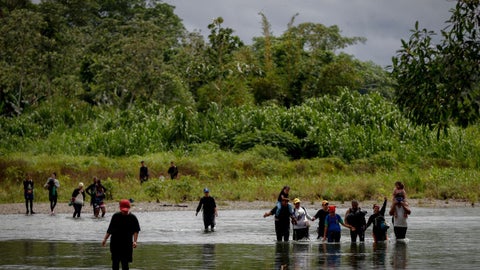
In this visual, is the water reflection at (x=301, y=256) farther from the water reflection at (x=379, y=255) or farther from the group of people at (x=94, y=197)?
the group of people at (x=94, y=197)

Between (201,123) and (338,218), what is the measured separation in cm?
4269

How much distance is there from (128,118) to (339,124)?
16015 mm

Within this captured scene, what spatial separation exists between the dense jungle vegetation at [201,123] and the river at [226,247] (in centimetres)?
1139

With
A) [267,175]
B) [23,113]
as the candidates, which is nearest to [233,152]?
[267,175]

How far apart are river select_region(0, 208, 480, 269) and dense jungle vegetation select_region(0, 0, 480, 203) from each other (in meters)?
11.4

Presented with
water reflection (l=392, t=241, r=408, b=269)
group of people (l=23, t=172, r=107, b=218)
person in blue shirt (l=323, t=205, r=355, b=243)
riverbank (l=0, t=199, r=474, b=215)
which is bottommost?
water reflection (l=392, t=241, r=408, b=269)

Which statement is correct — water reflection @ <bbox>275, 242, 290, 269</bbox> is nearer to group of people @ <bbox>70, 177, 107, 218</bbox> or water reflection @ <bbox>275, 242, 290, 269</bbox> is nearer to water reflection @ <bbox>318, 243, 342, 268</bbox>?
water reflection @ <bbox>318, 243, 342, 268</bbox>

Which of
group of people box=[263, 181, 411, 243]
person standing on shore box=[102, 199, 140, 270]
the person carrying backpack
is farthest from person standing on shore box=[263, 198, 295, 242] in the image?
person standing on shore box=[102, 199, 140, 270]

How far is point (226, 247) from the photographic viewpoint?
85.2 feet

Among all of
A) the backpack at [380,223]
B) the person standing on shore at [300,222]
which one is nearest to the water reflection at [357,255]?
the backpack at [380,223]

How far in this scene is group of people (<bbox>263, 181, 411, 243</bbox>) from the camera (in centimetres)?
2588

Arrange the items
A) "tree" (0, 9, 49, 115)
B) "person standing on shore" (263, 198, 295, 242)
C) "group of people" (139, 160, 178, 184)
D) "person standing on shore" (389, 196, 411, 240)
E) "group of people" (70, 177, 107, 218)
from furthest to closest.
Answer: "tree" (0, 9, 49, 115) → "group of people" (139, 160, 178, 184) → "group of people" (70, 177, 107, 218) → "person standing on shore" (263, 198, 295, 242) → "person standing on shore" (389, 196, 411, 240)

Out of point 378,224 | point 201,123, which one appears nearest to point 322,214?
point 378,224

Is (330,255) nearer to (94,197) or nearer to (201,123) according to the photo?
(94,197)
